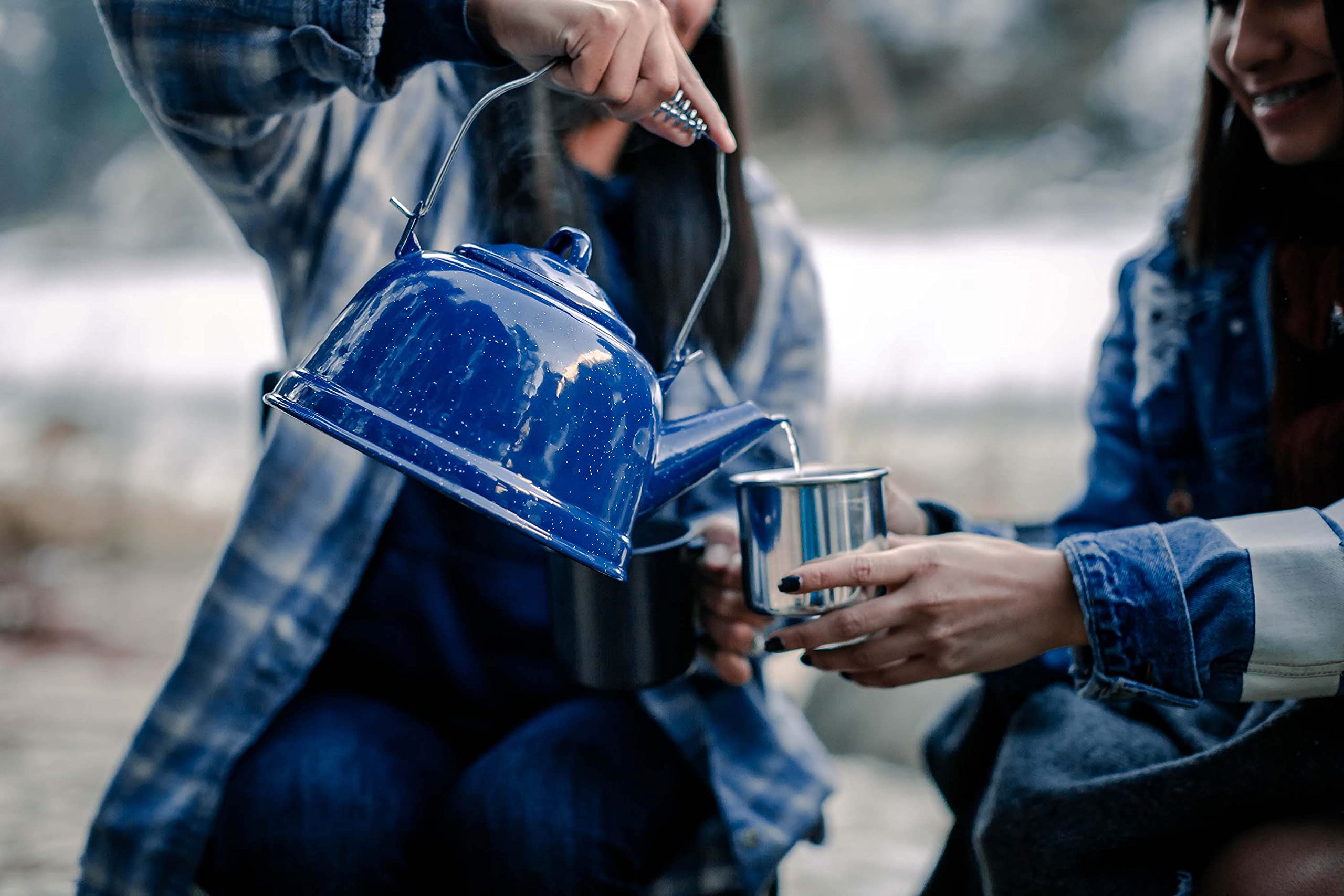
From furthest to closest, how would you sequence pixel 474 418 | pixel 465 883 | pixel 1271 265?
pixel 1271 265
pixel 465 883
pixel 474 418

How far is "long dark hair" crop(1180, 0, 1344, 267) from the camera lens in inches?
38.9

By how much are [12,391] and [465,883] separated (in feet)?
12.1

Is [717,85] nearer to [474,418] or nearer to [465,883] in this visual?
[474,418]

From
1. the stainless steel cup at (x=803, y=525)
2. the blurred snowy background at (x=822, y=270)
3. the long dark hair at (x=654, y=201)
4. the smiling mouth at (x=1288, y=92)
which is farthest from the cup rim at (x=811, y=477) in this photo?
the blurred snowy background at (x=822, y=270)

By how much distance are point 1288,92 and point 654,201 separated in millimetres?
603

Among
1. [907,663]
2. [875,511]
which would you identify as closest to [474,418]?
[875,511]

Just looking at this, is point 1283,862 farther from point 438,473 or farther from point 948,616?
point 438,473

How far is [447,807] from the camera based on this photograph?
34.4 inches

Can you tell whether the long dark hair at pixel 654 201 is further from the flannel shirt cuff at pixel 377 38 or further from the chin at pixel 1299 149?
the chin at pixel 1299 149

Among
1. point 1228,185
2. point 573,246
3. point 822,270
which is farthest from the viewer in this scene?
point 822,270

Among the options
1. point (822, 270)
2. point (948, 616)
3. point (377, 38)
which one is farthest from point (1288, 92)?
point (822, 270)

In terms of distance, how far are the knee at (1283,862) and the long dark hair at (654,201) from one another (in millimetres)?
642

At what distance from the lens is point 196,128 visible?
2.56 ft

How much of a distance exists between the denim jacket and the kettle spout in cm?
27
